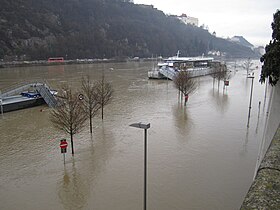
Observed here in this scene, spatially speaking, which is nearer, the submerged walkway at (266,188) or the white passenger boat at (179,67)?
the submerged walkway at (266,188)

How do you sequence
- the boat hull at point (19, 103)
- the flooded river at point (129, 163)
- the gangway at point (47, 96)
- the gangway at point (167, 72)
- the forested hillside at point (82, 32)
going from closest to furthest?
the flooded river at point (129, 163) → the boat hull at point (19, 103) → the gangway at point (47, 96) → the gangway at point (167, 72) → the forested hillside at point (82, 32)

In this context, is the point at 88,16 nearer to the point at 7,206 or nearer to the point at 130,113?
the point at 130,113

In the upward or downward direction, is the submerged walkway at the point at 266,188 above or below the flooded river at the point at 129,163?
above

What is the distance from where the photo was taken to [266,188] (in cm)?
402

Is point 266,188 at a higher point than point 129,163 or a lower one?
higher

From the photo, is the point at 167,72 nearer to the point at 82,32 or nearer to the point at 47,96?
the point at 47,96

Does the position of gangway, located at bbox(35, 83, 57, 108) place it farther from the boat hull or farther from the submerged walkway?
the submerged walkway

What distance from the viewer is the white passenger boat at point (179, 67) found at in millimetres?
50312

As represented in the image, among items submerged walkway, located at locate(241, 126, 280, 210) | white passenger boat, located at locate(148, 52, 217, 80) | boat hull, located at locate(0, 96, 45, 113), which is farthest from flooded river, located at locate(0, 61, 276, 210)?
white passenger boat, located at locate(148, 52, 217, 80)

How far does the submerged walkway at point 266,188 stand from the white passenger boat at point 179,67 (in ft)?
114

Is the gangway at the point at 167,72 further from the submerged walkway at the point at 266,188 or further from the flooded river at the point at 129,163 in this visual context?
the submerged walkway at the point at 266,188

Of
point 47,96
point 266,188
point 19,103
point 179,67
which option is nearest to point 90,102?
point 47,96

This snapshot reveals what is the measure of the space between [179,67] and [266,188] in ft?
164

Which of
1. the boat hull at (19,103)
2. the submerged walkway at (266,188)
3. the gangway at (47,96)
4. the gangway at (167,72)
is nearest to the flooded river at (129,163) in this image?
the boat hull at (19,103)
